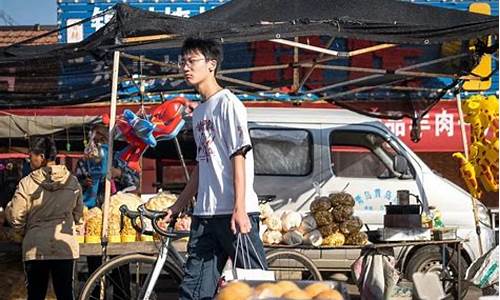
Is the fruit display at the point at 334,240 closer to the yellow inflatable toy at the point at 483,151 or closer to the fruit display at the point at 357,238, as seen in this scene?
the fruit display at the point at 357,238

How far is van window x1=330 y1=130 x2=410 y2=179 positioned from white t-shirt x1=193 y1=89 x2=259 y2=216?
4705mm

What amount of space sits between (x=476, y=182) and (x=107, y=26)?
14.6ft

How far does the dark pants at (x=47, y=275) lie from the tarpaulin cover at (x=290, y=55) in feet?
5.70

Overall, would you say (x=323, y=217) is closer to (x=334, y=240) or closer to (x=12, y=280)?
(x=334, y=240)

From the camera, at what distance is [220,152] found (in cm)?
488

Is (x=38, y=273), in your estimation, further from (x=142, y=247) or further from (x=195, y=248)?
(x=195, y=248)

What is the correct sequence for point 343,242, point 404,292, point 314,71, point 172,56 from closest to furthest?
point 404,292 → point 343,242 → point 172,56 → point 314,71

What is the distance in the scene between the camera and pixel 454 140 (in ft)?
42.1

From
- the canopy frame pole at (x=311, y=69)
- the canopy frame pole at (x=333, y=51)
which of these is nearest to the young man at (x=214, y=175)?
the canopy frame pole at (x=333, y=51)

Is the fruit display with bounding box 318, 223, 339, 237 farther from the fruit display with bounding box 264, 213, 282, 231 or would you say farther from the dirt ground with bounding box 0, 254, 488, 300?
the dirt ground with bounding box 0, 254, 488, 300

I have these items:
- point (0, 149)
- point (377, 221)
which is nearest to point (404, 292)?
point (377, 221)

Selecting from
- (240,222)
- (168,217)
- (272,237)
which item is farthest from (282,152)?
(240,222)

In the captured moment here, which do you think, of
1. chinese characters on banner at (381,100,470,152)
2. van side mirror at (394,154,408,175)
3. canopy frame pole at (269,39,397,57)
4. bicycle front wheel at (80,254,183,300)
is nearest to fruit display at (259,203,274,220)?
bicycle front wheel at (80,254,183,300)

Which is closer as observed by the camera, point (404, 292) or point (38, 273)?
point (404, 292)
